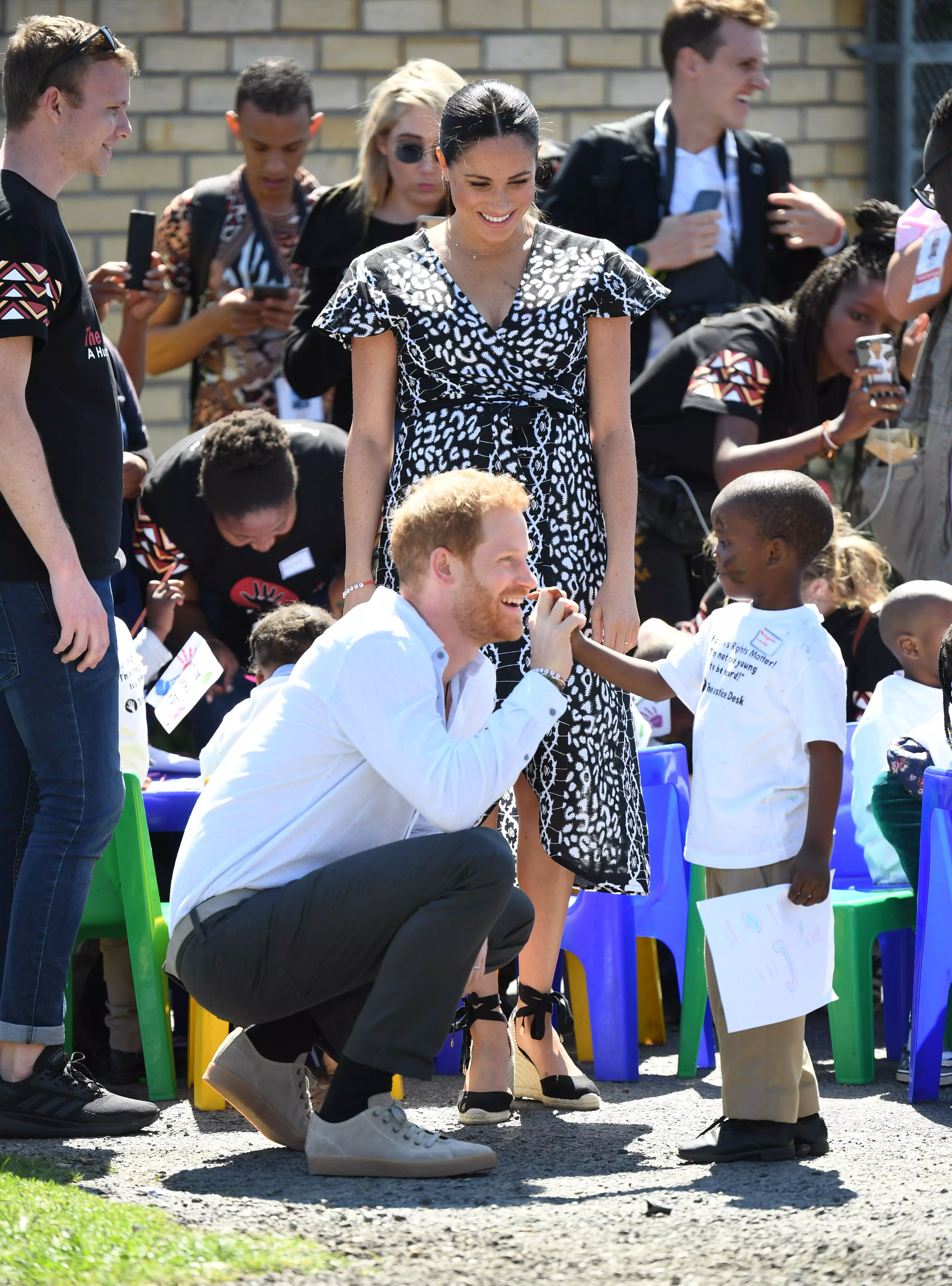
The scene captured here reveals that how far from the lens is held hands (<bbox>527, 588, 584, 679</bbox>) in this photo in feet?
10.1

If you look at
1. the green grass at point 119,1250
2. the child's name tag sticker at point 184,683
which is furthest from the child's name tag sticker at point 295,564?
the green grass at point 119,1250

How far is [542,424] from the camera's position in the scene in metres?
3.62

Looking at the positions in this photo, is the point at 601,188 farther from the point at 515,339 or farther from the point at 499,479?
the point at 499,479

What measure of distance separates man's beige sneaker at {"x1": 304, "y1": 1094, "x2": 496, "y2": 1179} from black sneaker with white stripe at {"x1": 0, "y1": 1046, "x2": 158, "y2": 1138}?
500 millimetres

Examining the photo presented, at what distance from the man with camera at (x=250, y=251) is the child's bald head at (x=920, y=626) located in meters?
2.32

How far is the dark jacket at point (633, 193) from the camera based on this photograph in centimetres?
544

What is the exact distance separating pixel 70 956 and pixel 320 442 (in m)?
2.05

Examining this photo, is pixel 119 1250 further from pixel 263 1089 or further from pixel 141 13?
pixel 141 13

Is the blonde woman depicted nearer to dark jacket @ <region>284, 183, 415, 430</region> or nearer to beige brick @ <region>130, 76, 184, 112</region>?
dark jacket @ <region>284, 183, 415, 430</region>

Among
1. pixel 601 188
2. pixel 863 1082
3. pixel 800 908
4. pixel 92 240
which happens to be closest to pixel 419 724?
pixel 800 908

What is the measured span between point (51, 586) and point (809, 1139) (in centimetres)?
168

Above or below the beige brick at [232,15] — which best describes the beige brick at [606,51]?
below

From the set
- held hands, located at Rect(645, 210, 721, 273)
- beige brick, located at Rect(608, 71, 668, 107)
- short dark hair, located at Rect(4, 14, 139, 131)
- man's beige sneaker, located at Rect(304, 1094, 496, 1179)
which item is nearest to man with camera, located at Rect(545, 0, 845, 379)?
held hands, located at Rect(645, 210, 721, 273)

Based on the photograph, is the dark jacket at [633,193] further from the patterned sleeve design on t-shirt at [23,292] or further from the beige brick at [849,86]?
the beige brick at [849,86]
